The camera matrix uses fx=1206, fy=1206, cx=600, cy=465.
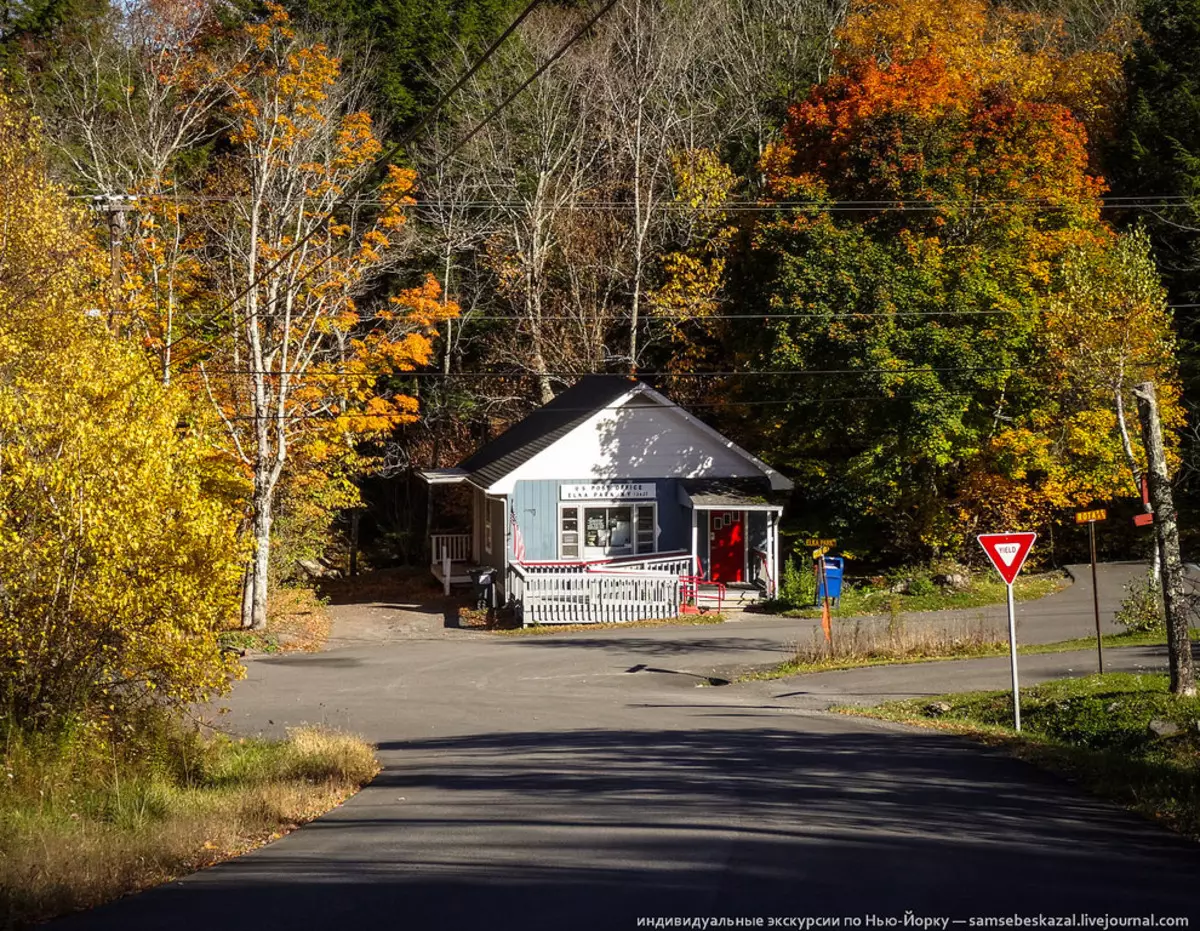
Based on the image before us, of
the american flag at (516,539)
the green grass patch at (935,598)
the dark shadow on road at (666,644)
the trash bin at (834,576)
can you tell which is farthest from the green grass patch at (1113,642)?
the american flag at (516,539)

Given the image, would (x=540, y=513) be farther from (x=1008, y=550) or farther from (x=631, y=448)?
(x=1008, y=550)

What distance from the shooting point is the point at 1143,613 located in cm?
2522

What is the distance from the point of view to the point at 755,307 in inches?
1478

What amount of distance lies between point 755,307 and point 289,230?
14.4 metres

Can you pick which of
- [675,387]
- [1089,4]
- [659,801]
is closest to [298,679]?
[659,801]

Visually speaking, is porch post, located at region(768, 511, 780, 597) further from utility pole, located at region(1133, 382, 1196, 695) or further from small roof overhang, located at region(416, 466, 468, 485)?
utility pole, located at region(1133, 382, 1196, 695)

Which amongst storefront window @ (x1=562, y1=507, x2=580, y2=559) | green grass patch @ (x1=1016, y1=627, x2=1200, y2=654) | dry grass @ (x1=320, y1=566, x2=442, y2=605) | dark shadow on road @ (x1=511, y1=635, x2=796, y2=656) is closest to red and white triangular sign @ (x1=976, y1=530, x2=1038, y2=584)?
green grass patch @ (x1=1016, y1=627, x2=1200, y2=654)

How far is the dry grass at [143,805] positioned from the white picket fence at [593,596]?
15188 mm

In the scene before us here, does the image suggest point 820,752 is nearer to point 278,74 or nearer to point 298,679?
point 298,679

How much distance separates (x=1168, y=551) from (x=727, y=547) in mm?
20878

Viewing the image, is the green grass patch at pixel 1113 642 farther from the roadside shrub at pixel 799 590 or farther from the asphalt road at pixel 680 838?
the asphalt road at pixel 680 838

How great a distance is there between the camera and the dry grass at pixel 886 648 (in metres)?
23.1

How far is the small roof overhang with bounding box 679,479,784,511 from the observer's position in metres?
32.8

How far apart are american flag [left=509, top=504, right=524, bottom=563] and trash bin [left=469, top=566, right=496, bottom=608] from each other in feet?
2.64
